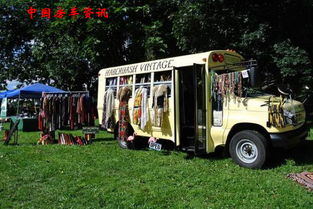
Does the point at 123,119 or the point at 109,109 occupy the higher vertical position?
the point at 109,109

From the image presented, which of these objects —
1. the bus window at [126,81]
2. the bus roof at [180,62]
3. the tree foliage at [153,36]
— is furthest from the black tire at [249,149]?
the tree foliage at [153,36]

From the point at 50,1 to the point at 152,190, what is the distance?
2115cm

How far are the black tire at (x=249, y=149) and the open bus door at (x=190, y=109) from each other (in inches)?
33.1

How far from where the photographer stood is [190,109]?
8.69 m

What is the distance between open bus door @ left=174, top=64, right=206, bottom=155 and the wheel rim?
3.06 ft

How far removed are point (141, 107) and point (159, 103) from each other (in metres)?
0.86

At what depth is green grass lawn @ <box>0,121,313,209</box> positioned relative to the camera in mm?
5051

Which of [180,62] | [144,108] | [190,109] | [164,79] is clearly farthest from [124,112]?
[180,62]

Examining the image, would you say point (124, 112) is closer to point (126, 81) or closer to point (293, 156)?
point (126, 81)

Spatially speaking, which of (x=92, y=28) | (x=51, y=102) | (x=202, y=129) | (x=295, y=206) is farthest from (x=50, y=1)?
(x=295, y=206)

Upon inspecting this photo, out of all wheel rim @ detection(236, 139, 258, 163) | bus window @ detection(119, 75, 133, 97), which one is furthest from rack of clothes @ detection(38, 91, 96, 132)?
wheel rim @ detection(236, 139, 258, 163)

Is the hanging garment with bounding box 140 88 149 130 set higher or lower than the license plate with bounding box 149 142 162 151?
higher

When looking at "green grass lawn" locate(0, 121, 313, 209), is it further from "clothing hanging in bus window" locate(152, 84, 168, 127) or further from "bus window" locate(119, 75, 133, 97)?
"bus window" locate(119, 75, 133, 97)

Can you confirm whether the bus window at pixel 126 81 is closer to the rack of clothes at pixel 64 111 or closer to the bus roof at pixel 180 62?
the bus roof at pixel 180 62
